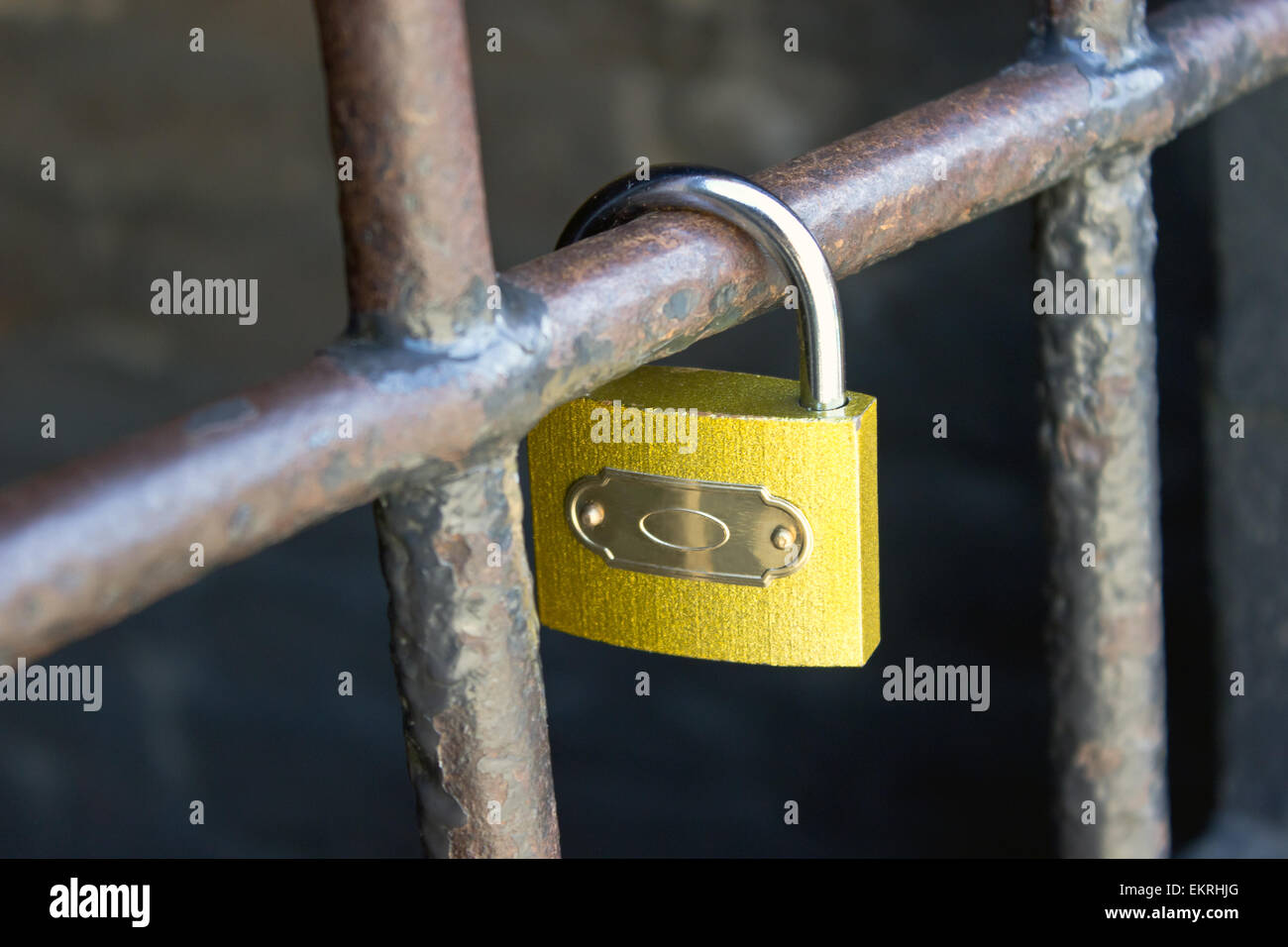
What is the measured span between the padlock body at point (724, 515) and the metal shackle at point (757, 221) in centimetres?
3

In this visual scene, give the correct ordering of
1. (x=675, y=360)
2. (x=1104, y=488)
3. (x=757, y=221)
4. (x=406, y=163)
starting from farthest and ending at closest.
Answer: (x=675, y=360) → (x=1104, y=488) → (x=757, y=221) → (x=406, y=163)

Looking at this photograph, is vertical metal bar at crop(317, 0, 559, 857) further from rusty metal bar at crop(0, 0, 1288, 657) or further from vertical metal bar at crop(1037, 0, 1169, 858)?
vertical metal bar at crop(1037, 0, 1169, 858)

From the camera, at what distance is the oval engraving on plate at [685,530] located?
2.02 feet

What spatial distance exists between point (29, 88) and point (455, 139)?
1.80 metres

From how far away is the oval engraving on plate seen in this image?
0.62 m

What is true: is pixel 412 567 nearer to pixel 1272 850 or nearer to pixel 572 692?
pixel 1272 850

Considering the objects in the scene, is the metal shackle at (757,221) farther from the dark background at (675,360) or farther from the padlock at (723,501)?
the dark background at (675,360)

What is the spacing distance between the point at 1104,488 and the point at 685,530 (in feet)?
0.93

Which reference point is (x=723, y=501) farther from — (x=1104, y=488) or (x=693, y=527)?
(x=1104, y=488)

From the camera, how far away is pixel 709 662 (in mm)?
1693

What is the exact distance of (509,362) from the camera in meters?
0.47

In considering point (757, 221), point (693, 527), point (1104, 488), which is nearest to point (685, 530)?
point (693, 527)

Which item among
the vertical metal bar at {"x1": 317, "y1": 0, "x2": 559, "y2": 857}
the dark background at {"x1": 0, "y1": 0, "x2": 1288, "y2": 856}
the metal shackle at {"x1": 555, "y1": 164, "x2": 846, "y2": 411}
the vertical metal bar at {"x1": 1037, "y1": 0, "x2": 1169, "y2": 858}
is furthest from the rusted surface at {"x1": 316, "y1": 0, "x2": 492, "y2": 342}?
the dark background at {"x1": 0, "y1": 0, "x2": 1288, "y2": 856}

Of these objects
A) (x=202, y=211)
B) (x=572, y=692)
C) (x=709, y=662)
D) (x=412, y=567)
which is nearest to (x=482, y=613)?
(x=412, y=567)
